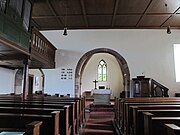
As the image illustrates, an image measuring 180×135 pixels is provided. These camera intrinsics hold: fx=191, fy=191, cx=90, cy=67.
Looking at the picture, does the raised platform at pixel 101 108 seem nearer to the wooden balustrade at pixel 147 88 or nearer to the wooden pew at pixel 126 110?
the wooden balustrade at pixel 147 88

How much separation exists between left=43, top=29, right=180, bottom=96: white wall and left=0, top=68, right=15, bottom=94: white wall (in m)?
2.07

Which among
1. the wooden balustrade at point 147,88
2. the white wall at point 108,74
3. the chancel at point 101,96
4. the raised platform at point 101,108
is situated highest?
the white wall at point 108,74

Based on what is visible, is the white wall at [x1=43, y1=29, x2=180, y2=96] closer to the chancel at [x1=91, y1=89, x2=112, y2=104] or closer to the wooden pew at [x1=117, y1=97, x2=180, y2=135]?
the chancel at [x1=91, y1=89, x2=112, y2=104]

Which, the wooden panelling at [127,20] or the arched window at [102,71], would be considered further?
the arched window at [102,71]

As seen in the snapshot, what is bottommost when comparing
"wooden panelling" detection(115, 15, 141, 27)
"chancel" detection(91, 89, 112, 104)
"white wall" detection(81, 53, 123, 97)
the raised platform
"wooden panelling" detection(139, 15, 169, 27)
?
the raised platform

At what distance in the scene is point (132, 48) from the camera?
9547 millimetres

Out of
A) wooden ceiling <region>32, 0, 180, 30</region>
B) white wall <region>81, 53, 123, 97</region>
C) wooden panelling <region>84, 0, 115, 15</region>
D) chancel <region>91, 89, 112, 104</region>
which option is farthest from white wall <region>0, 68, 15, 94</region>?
white wall <region>81, 53, 123, 97</region>

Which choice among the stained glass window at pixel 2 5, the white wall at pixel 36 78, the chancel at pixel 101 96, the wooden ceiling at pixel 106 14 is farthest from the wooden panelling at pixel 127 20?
the white wall at pixel 36 78

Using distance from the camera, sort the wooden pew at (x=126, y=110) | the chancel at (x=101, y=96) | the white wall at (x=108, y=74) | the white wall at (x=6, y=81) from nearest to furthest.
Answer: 1. the wooden pew at (x=126, y=110)
2. the white wall at (x=6, y=81)
3. the chancel at (x=101, y=96)
4. the white wall at (x=108, y=74)

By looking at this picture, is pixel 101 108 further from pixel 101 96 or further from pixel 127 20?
pixel 127 20

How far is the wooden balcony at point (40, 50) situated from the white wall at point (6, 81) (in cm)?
241

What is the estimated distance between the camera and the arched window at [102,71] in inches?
674

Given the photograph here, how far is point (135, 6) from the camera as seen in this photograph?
280 inches

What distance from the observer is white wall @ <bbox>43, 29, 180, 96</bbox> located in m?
9.41
